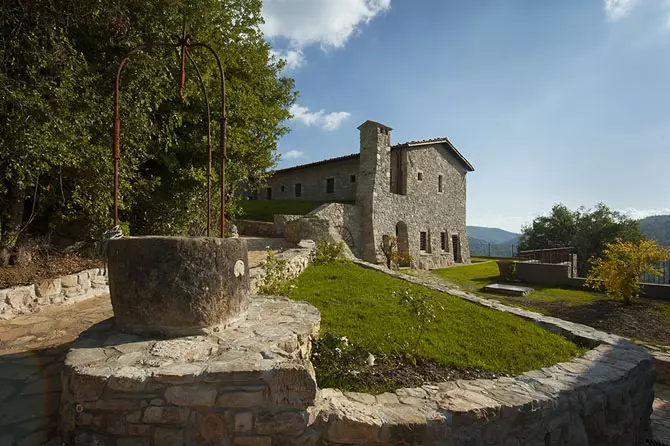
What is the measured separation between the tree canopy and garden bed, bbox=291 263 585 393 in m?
4.50

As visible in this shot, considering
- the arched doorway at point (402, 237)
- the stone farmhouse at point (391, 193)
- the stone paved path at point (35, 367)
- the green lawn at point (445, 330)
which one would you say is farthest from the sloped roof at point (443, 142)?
the stone paved path at point (35, 367)

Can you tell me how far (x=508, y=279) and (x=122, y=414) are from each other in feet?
49.4

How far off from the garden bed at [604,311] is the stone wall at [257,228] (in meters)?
8.97

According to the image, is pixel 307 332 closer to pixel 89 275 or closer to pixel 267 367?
pixel 267 367

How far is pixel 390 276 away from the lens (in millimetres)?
9211

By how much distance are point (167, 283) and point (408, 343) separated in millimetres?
A: 3221

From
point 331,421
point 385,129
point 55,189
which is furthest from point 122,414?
point 385,129

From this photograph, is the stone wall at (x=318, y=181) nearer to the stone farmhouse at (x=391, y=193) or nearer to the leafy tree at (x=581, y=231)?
the stone farmhouse at (x=391, y=193)

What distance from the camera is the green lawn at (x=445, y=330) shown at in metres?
4.47

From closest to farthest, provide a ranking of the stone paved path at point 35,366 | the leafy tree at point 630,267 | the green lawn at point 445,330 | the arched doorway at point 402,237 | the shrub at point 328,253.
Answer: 1. the stone paved path at point 35,366
2. the green lawn at point 445,330
3. the leafy tree at point 630,267
4. the shrub at point 328,253
5. the arched doorway at point 402,237

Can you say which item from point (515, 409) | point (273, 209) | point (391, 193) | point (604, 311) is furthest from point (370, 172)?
point (515, 409)

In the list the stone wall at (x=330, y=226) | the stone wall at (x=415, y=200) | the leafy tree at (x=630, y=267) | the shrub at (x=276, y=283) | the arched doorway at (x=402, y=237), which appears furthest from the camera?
the arched doorway at (x=402, y=237)

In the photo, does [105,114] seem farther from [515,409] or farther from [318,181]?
[318,181]

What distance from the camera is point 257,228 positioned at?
15617mm
